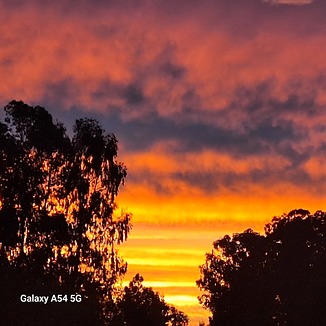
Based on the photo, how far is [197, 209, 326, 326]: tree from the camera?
293 ft

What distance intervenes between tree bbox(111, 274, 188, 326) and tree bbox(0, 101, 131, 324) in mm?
29164

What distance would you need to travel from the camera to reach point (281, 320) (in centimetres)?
9025

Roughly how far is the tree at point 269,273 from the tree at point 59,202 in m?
33.6

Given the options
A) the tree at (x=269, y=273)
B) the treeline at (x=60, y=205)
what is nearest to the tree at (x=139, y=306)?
the tree at (x=269, y=273)

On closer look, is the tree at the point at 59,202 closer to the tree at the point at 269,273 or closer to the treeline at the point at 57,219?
the treeline at the point at 57,219

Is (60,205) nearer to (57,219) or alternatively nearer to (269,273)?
(57,219)

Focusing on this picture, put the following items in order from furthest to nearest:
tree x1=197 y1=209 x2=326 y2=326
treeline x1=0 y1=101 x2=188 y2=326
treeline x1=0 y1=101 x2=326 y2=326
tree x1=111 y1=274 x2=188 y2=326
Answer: tree x1=111 y1=274 x2=188 y2=326, tree x1=197 y1=209 x2=326 y2=326, treeline x1=0 y1=101 x2=188 y2=326, treeline x1=0 y1=101 x2=326 y2=326

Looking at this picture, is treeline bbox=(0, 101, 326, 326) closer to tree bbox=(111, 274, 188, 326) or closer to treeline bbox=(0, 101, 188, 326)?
treeline bbox=(0, 101, 188, 326)

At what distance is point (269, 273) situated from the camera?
93625mm

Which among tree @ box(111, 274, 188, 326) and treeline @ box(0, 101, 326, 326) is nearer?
treeline @ box(0, 101, 326, 326)

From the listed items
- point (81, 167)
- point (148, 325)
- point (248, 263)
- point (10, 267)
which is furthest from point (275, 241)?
point (10, 267)

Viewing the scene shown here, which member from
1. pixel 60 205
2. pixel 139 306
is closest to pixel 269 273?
pixel 139 306

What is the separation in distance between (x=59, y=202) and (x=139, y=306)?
62.9 m

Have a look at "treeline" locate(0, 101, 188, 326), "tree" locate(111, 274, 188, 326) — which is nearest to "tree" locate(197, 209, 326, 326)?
"tree" locate(111, 274, 188, 326)
